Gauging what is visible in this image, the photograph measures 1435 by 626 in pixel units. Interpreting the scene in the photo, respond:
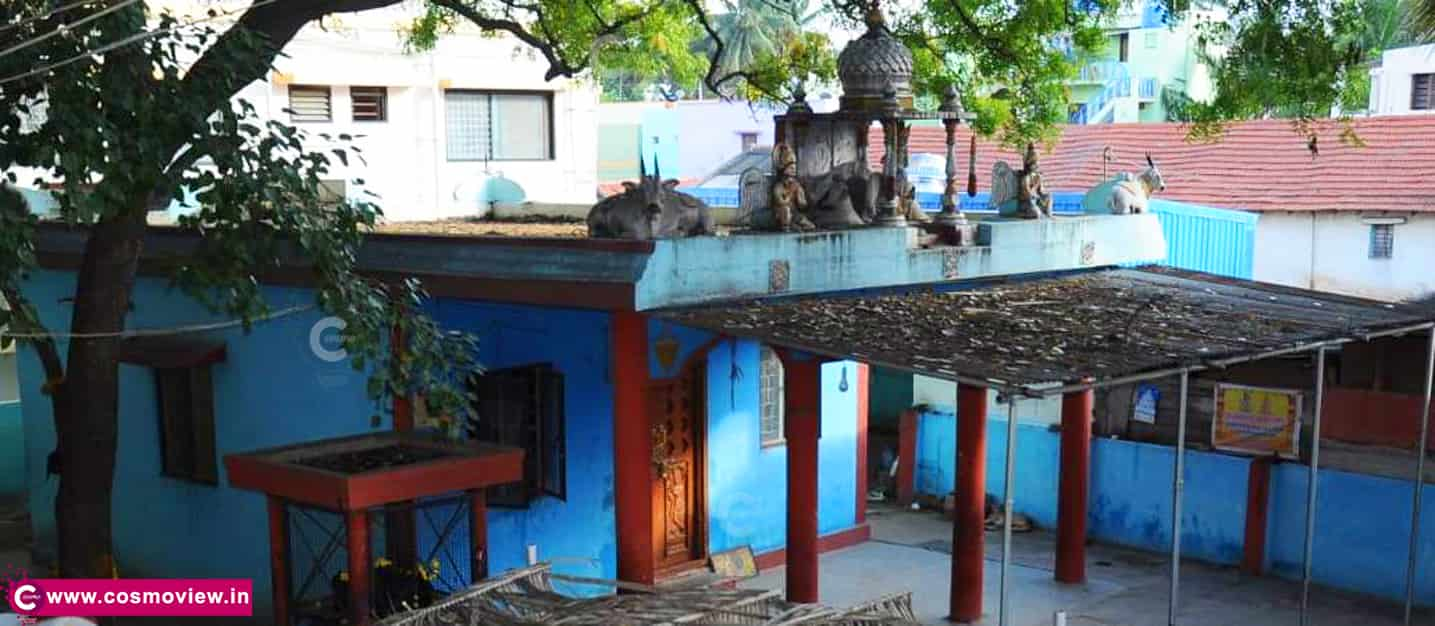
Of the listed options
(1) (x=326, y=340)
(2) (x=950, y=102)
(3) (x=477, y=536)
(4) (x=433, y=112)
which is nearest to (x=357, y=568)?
(3) (x=477, y=536)

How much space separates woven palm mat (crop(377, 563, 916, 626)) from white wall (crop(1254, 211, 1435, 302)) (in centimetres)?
1562

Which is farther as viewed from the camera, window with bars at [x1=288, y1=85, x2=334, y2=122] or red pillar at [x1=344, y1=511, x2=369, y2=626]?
window with bars at [x1=288, y1=85, x2=334, y2=122]

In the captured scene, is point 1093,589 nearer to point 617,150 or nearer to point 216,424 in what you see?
point 216,424

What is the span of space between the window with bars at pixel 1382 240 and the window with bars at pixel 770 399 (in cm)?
1236

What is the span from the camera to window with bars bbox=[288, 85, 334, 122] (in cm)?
2398

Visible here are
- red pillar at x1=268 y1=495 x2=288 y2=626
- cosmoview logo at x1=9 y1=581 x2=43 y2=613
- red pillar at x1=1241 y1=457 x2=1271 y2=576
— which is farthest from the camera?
red pillar at x1=1241 y1=457 x2=1271 y2=576

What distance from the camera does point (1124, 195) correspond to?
53.1 ft

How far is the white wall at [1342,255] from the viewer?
72.5ft

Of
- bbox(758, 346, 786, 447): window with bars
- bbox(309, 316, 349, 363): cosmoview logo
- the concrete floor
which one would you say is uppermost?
bbox(309, 316, 349, 363): cosmoview logo

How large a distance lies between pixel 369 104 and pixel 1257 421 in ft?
53.2

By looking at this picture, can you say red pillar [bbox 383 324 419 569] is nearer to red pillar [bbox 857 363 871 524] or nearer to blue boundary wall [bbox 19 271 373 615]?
blue boundary wall [bbox 19 271 373 615]

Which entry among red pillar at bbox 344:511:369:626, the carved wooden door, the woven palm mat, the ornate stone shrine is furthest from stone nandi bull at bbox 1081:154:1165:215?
red pillar at bbox 344:511:369:626

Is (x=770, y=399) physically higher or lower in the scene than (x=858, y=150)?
lower

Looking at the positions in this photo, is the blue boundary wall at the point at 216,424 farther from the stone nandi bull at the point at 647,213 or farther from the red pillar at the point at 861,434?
the red pillar at the point at 861,434
